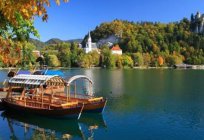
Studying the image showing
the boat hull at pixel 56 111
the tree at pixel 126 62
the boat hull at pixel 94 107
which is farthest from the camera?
the tree at pixel 126 62

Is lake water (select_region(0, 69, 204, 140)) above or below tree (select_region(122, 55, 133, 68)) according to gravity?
below

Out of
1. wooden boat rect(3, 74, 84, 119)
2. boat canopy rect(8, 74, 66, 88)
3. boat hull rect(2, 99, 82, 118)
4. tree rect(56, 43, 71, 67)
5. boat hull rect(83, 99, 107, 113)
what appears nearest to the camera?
boat hull rect(2, 99, 82, 118)

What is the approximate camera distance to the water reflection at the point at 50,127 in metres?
27.9

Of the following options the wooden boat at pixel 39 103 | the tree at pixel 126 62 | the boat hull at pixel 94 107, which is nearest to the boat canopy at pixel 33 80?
the wooden boat at pixel 39 103

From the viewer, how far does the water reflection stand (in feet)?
91.5

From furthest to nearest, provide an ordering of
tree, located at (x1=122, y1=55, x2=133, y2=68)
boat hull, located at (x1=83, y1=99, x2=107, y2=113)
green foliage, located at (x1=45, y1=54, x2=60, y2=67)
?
tree, located at (x1=122, y1=55, x2=133, y2=68)
green foliage, located at (x1=45, y1=54, x2=60, y2=67)
boat hull, located at (x1=83, y1=99, x2=107, y2=113)

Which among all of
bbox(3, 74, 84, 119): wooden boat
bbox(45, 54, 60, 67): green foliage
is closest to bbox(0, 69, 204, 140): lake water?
bbox(3, 74, 84, 119): wooden boat

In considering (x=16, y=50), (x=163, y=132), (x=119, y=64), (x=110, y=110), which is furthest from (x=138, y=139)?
(x=119, y=64)

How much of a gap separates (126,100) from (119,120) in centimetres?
1502

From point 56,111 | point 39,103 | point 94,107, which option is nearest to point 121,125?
point 94,107

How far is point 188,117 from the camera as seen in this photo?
3594 centimetres

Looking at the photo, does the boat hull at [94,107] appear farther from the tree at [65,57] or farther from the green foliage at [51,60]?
the tree at [65,57]

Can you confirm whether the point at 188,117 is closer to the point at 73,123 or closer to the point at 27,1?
the point at 73,123

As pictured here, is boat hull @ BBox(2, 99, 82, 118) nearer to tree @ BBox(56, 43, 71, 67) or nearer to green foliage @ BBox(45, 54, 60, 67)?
green foliage @ BBox(45, 54, 60, 67)
